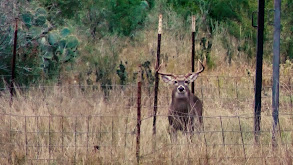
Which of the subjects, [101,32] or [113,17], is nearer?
[101,32]

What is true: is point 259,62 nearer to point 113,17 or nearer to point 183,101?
point 183,101

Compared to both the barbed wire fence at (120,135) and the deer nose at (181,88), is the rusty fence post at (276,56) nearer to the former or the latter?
the barbed wire fence at (120,135)

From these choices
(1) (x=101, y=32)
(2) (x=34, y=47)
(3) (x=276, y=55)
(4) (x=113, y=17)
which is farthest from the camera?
(4) (x=113, y=17)

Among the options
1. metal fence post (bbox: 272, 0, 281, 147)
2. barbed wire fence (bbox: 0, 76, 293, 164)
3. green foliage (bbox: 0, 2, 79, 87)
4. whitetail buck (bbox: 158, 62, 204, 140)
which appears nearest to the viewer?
barbed wire fence (bbox: 0, 76, 293, 164)

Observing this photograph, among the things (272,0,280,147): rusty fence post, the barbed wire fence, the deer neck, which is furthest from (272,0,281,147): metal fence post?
the deer neck

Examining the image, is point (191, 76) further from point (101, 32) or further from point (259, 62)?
point (101, 32)

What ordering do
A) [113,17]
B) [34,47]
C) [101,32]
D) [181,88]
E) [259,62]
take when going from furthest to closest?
[113,17] → [101,32] → [34,47] → [181,88] → [259,62]

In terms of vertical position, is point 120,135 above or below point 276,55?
below

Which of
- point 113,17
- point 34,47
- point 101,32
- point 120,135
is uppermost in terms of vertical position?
point 113,17

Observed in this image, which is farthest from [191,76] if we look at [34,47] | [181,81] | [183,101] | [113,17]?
[113,17]

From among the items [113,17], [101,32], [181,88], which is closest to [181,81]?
[181,88]

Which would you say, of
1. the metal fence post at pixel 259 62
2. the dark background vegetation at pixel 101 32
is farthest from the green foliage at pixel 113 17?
the metal fence post at pixel 259 62

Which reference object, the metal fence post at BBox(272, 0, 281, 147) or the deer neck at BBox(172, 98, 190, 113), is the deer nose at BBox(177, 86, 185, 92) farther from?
the metal fence post at BBox(272, 0, 281, 147)

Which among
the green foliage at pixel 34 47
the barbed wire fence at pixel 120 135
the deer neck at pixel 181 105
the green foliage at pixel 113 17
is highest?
the green foliage at pixel 113 17
